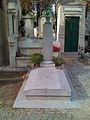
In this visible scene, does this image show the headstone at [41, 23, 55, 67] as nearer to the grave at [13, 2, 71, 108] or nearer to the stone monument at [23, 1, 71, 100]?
the stone monument at [23, 1, 71, 100]

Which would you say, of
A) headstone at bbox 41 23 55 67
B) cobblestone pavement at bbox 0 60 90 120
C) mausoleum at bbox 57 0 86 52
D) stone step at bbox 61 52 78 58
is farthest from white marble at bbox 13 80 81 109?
mausoleum at bbox 57 0 86 52

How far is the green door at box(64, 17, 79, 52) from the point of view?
13789mm

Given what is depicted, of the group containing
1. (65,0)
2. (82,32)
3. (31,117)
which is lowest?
(31,117)

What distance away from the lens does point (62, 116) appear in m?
4.63

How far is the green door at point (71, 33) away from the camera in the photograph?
13789 mm

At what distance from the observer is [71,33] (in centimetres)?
1388

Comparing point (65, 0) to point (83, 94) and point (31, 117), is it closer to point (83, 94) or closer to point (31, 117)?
point (83, 94)

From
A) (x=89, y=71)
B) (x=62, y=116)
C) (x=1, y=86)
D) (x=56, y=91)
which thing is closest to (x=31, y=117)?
(x=62, y=116)

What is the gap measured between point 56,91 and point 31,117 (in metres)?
1.02

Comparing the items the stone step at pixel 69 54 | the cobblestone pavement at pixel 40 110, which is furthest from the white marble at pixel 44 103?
the stone step at pixel 69 54

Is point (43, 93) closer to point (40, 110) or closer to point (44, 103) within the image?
point (44, 103)

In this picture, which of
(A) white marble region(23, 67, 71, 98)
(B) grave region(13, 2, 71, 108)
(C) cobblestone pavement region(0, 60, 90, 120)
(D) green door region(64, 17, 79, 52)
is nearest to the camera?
(C) cobblestone pavement region(0, 60, 90, 120)

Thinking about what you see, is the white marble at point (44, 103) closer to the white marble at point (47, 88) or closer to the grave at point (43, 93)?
the grave at point (43, 93)

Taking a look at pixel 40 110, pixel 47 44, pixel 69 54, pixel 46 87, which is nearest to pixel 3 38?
pixel 47 44
